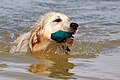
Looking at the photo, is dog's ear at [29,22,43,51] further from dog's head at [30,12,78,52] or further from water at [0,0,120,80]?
water at [0,0,120,80]

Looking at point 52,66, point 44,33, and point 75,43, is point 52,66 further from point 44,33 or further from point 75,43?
point 75,43

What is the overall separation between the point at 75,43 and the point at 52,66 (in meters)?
2.32

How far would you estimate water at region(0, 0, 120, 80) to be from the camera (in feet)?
13.3

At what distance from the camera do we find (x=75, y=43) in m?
6.80

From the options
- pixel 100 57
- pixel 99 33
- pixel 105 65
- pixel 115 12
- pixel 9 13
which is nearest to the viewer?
pixel 105 65

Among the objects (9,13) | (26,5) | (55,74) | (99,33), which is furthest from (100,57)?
(26,5)

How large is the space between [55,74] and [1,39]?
3419mm

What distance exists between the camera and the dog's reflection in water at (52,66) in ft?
13.1

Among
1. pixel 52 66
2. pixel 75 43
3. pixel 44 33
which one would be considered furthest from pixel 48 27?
pixel 75 43

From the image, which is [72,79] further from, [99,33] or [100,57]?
[99,33]

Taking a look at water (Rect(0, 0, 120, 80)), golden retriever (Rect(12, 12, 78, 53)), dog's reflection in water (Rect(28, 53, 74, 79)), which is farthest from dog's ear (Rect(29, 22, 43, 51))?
water (Rect(0, 0, 120, 80))

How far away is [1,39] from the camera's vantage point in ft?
23.6

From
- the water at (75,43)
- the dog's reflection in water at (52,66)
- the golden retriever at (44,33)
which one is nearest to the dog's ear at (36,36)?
the golden retriever at (44,33)

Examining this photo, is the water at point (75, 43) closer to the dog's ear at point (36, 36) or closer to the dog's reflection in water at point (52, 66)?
the dog's reflection in water at point (52, 66)
